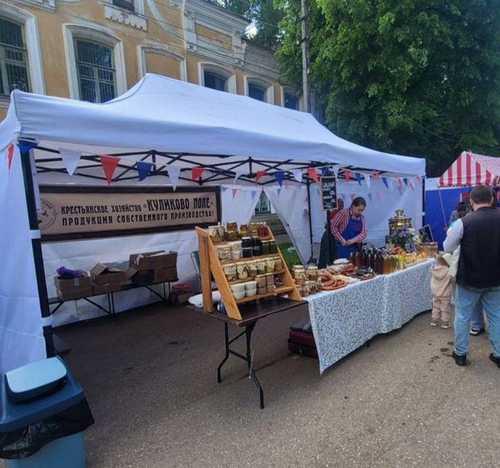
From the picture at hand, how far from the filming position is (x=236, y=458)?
2.17 metres

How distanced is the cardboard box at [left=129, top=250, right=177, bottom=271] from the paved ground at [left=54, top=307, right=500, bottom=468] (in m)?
1.39

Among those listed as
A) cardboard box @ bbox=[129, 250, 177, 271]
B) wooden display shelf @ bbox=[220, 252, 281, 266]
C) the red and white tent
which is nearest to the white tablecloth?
wooden display shelf @ bbox=[220, 252, 281, 266]

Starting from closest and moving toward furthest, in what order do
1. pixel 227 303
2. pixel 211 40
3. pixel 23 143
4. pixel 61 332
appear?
pixel 23 143
pixel 227 303
pixel 61 332
pixel 211 40

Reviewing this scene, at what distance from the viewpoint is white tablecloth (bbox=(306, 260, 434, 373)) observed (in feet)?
10.0

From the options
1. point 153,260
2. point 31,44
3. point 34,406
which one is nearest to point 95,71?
point 31,44

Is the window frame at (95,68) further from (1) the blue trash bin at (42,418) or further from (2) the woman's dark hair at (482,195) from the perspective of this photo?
(2) the woman's dark hair at (482,195)

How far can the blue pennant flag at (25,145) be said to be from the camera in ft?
6.94

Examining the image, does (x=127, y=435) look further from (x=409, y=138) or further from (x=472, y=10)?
(x=472, y=10)

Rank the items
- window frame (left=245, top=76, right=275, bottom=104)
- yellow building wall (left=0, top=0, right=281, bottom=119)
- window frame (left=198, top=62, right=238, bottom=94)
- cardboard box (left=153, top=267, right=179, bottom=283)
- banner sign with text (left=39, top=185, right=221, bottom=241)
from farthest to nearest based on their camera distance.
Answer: window frame (left=245, top=76, right=275, bottom=104) → window frame (left=198, top=62, right=238, bottom=94) → yellow building wall (left=0, top=0, right=281, bottom=119) → cardboard box (left=153, top=267, right=179, bottom=283) → banner sign with text (left=39, top=185, right=221, bottom=241)

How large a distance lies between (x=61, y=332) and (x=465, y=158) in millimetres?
8809

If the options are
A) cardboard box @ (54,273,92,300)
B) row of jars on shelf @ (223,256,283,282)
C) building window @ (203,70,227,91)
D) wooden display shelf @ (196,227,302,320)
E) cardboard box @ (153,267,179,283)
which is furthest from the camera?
building window @ (203,70,227,91)

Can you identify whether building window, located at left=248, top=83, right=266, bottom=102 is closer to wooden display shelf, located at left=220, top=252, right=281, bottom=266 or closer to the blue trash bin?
wooden display shelf, located at left=220, top=252, right=281, bottom=266

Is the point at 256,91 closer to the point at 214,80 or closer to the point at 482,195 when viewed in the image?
the point at 214,80

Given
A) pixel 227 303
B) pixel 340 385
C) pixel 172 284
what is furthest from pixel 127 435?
pixel 172 284
